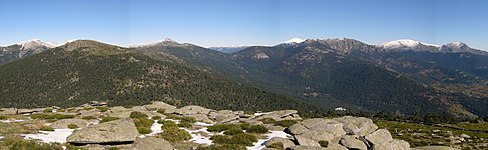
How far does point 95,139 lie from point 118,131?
6.40 ft

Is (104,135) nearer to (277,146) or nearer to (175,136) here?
(175,136)

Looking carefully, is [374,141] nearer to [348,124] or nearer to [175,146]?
[348,124]

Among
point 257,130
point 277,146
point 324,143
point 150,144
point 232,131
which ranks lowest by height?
point 257,130

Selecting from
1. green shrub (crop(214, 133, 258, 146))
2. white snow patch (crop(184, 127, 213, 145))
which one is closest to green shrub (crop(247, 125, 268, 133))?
white snow patch (crop(184, 127, 213, 145))

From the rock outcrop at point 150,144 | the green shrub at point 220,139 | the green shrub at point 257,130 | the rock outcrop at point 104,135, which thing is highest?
the rock outcrop at point 104,135

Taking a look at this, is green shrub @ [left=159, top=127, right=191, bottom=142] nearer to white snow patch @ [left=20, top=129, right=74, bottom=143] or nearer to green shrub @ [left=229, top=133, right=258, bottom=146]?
green shrub @ [left=229, top=133, right=258, bottom=146]

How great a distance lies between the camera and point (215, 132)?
1417 inches

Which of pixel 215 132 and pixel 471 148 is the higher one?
pixel 215 132

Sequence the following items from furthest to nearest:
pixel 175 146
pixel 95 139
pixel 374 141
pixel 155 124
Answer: pixel 155 124 → pixel 374 141 → pixel 175 146 → pixel 95 139

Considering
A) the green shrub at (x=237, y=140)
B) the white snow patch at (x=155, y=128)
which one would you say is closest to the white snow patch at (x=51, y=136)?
the white snow patch at (x=155, y=128)

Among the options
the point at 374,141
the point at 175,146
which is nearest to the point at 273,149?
the point at 175,146

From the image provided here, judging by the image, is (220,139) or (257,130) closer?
(220,139)

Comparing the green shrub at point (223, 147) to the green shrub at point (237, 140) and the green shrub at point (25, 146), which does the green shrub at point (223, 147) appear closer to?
the green shrub at point (237, 140)

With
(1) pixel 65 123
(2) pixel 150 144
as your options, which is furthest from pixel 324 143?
(1) pixel 65 123
